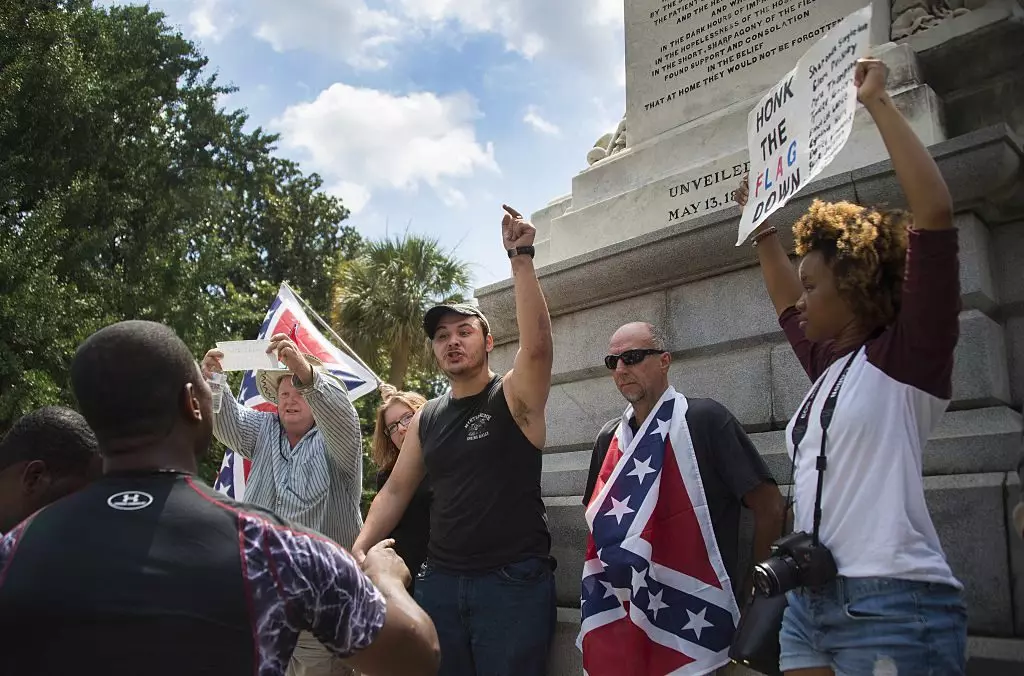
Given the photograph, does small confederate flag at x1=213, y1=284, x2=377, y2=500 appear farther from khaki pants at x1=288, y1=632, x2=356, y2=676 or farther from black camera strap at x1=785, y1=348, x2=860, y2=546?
black camera strap at x1=785, y1=348, x2=860, y2=546

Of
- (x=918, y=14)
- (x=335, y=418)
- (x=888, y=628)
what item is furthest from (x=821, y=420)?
(x=918, y=14)

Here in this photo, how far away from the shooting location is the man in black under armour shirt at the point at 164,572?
1641mm

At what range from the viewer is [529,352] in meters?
3.79

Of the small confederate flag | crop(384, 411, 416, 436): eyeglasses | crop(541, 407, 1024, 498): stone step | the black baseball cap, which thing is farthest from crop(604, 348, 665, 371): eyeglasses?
the small confederate flag

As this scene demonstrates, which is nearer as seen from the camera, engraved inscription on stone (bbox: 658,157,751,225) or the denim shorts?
the denim shorts

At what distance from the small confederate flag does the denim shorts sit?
4584 mm

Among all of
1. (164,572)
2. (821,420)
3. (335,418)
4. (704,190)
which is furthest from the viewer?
(704,190)

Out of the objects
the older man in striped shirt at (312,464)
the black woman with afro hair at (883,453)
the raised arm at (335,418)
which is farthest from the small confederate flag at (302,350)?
the black woman with afro hair at (883,453)

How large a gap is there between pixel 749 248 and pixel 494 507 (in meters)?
2.00

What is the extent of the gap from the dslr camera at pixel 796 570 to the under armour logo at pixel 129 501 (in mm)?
1611

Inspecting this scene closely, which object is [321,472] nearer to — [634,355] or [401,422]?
[401,422]

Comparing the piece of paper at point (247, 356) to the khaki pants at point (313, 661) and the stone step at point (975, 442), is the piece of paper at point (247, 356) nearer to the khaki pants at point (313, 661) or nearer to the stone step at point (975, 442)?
the khaki pants at point (313, 661)

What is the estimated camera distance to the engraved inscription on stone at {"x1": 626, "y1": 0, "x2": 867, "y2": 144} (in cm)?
546

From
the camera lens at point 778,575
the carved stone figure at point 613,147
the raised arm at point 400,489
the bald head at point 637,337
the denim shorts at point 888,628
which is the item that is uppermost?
the carved stone figure at point 613,147
